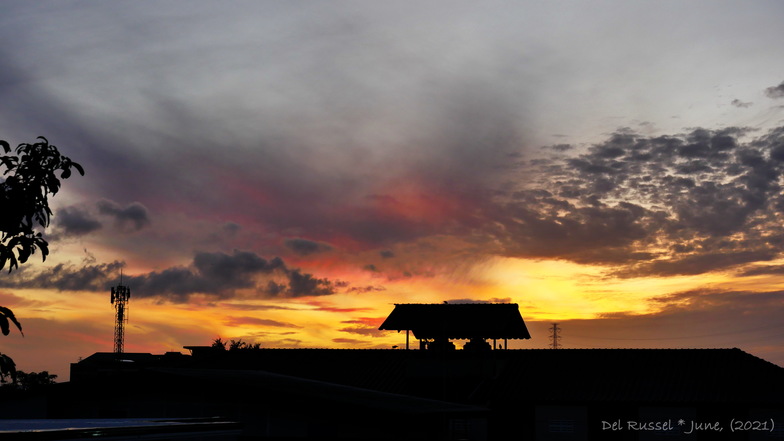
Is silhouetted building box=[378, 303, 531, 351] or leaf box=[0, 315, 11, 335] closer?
leaf box=[0, 315, 11, 335]

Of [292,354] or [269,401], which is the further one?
[292,354]

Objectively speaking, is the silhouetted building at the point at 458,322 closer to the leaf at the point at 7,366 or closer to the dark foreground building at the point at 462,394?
the dark foreground building at the point at 462,394

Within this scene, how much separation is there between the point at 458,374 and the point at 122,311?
52967 millimetres

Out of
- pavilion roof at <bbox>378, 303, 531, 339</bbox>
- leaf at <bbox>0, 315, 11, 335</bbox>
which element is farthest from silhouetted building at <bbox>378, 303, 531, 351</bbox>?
leaf at <bbox>0, 315, 11, 335</bbox>

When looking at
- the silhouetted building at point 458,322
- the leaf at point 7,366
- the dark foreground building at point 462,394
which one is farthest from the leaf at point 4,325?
the silhouetted building at point 458,322

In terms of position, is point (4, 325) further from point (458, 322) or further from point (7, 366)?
point (458, 322)

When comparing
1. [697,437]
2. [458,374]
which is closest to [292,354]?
[458,374]

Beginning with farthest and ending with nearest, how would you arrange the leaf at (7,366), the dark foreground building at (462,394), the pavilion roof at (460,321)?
1. the pavilion roof at (460,321)
2. the dark foreground building at (462,394)
3. the leaf at (7,366)

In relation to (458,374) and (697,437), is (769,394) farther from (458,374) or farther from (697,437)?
(458,374)

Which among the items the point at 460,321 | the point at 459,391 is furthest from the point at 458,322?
the point at 459,391

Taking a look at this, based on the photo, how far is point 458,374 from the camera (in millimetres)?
63875

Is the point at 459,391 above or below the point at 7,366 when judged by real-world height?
below

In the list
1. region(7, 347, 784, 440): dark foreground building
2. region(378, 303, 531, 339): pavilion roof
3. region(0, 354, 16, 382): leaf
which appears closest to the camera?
region(0, 354, 16, 382): leaf

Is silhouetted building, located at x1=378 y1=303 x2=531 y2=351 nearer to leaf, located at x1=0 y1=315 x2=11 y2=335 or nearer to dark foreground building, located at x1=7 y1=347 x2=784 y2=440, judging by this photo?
dark foreground building, located at x1=7 y1=347 x2=784 y2=440
